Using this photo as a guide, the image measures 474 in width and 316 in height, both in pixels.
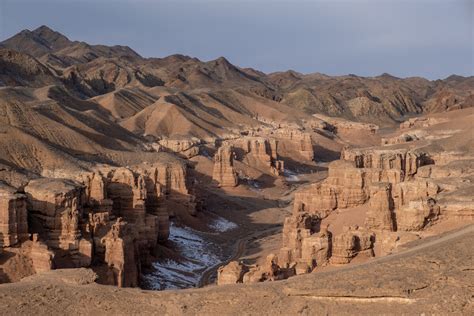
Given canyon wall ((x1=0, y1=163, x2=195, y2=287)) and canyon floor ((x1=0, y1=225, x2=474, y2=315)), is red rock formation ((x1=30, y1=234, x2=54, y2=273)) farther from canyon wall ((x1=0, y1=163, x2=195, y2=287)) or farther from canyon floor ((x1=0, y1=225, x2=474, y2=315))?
canyon floor ((x1=0, y1=225, x2=474, y2=315))

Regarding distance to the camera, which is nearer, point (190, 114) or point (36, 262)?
point (36, 262)

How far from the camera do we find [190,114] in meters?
118

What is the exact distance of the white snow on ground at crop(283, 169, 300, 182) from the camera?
94.4m

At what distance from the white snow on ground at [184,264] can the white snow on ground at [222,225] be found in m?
4.49

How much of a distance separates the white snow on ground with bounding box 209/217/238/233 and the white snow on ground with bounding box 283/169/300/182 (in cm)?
3141

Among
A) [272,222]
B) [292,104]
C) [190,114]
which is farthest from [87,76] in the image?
[272,222]

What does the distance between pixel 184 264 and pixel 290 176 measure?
175ft

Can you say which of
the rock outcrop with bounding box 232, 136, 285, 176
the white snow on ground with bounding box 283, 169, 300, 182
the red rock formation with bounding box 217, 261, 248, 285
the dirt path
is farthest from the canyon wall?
the white snow on ground with bounding box 283, 169, 300, 182

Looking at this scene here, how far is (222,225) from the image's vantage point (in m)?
61.2

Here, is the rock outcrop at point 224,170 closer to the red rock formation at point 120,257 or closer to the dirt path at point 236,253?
the dirt path at point 236,253

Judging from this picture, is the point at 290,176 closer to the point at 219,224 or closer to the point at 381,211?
the point at 219,224

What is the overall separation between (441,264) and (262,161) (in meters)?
73.9

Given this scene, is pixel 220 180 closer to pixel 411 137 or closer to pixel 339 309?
pixel 411 137

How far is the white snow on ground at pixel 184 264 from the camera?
3888cm
